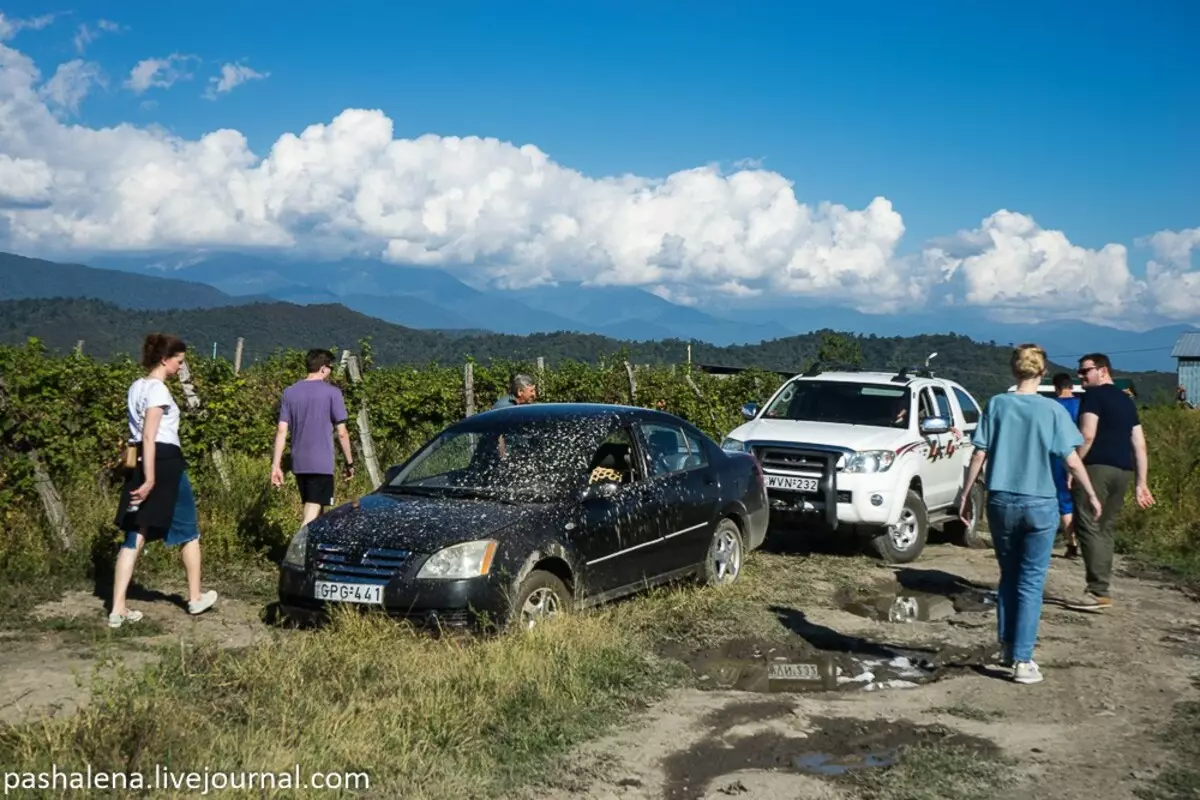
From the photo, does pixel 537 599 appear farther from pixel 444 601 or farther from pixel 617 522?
pixel 617 522

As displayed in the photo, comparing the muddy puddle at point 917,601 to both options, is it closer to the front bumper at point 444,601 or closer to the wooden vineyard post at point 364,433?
the front bumper at point 444,601

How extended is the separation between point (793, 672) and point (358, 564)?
→ 2.90 m

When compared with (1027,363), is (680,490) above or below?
below

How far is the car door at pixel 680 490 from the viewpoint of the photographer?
29.9ft

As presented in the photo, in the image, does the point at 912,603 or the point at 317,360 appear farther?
the point at 912,603

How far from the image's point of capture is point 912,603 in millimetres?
10078

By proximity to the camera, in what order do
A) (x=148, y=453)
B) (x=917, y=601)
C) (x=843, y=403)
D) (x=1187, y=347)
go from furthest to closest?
(x=1187, y=347) < (x=843, y=403) < (x=917, y=601) < (x=148, y=453)

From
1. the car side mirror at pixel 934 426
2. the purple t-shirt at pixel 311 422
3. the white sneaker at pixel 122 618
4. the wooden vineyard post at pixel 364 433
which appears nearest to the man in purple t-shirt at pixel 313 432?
the purple t-shirt at pixel 311 422

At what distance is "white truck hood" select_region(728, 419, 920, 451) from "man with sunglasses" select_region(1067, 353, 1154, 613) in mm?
2124

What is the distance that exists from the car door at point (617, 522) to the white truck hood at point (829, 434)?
3418 millimetres

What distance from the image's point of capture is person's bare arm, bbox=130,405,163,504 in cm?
796

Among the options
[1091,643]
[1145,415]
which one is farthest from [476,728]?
[1145,415]

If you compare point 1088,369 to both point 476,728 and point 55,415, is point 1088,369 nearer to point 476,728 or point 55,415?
point 476,728

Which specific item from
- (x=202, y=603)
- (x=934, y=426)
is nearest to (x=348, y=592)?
(x=202, y=603)
